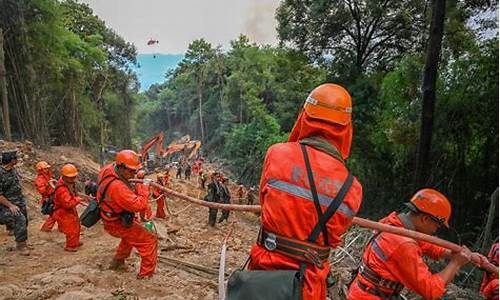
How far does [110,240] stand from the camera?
7.39 m

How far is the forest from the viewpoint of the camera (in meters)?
8.21

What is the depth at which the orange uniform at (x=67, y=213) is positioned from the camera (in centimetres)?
638

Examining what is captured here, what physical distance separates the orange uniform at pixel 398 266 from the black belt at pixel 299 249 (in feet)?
2.21

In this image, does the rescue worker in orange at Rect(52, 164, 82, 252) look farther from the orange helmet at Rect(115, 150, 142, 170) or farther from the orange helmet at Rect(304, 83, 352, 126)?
the orange helmet at Rect(304, 83, 352, 126)

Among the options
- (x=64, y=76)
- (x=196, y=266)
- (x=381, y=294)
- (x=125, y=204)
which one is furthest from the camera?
(x=64, y=76)

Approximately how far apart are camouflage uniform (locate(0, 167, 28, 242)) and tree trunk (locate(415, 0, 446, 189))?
6.58m

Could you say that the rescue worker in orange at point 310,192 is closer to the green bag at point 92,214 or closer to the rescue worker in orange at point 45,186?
the green bag at point 92,214

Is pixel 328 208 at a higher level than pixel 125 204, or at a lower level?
higher

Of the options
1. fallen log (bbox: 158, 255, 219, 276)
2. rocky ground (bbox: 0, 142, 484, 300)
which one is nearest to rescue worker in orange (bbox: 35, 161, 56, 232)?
rocky ground (bbox: 0, 142, 484, 300)

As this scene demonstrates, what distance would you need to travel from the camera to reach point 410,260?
2275 mm

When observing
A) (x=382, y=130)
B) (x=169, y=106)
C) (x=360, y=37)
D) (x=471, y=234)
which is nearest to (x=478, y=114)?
(x=471, y=234)

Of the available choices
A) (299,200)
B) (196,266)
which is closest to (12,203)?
(196,266)

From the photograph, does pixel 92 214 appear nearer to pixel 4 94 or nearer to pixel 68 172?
pixel 68 172

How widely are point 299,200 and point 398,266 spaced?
37.6 inches
